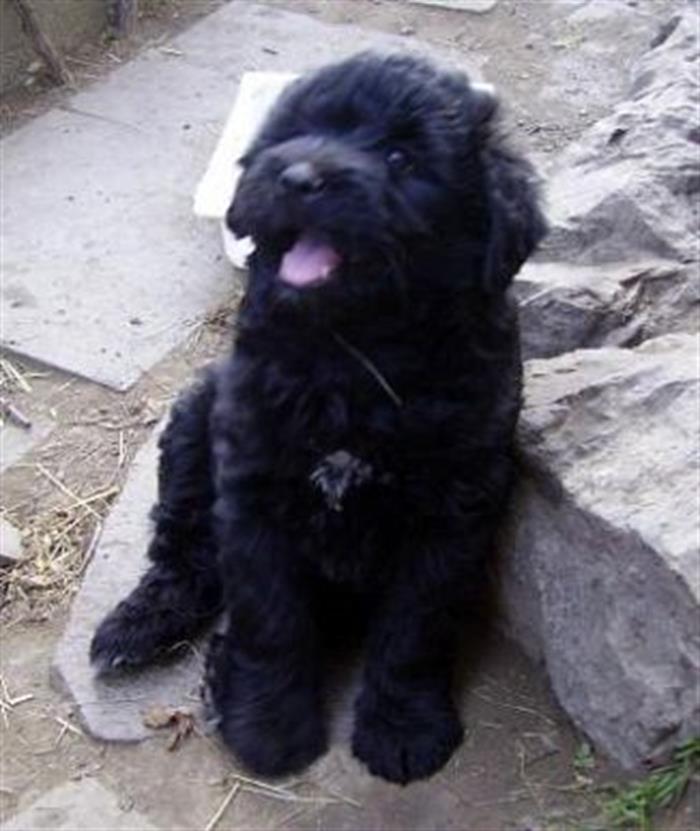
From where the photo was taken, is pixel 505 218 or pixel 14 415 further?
pixel 14 415

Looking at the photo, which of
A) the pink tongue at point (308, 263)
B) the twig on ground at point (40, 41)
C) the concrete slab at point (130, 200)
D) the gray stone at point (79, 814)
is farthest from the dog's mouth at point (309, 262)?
the twig on ground at point (40, 41)

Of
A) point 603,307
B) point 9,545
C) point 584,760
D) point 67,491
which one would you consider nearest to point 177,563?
point 9,545

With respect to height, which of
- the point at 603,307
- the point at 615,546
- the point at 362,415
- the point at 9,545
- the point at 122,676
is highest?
the point at 362,415

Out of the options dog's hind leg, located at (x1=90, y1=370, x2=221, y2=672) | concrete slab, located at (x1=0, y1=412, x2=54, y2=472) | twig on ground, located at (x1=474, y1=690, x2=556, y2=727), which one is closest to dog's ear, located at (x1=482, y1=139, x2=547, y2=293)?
dog's hind leg, located at (x1=90, y1=370, x2=221, y2=672)

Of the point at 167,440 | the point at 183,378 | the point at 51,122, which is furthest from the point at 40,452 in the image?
the point at 51,122

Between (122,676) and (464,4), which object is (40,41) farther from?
(122,676)

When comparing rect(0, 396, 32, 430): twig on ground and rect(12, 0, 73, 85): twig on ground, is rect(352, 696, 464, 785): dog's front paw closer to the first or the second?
rect(0, 396, 32, 430): twig on ground

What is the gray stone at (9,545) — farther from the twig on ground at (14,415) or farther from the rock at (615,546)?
the rock at (615,546)
